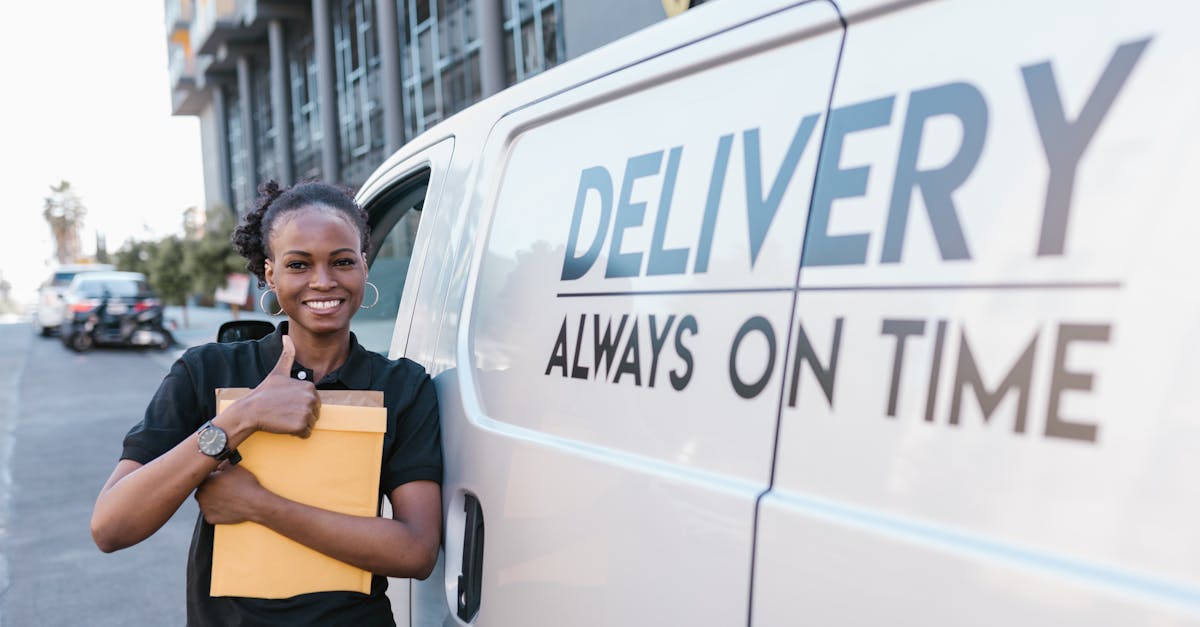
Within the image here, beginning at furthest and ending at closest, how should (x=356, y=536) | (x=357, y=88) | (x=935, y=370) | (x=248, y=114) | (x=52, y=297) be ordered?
(x=248, y=114) → (x=357, y=88) → (x=52, y=297) → (x=356, y=536) → (x=935, y=370)

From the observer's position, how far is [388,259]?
124 inches

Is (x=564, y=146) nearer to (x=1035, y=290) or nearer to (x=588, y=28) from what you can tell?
(x=1035, y=290)

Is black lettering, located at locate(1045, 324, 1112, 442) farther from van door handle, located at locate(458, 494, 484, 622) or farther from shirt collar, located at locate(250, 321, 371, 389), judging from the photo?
shirt collar, located at locate(250, 321, 371, 389)

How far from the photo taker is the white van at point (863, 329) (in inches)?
31.8

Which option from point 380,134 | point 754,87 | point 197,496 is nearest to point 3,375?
point 380,134

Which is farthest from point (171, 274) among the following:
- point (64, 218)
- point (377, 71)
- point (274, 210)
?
point (64, 218)

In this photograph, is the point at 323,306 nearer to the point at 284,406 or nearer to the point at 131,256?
the point at 284,406

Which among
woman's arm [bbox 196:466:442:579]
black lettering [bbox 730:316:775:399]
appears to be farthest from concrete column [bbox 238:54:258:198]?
black lettering [bbox 730:316:775:399]

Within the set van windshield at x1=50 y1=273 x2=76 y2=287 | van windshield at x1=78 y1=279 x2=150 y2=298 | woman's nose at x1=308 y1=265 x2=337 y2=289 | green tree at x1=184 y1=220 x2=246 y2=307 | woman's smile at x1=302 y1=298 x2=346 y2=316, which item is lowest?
van windshield at x1=50 y1=273 x2=76 y2=287

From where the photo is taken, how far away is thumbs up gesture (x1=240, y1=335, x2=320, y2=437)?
1564mm

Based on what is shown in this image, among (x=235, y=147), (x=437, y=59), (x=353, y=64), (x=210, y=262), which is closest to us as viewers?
(x=437, y=59)

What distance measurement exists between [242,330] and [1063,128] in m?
2.31

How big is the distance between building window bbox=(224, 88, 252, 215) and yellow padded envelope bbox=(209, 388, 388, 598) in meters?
35.4

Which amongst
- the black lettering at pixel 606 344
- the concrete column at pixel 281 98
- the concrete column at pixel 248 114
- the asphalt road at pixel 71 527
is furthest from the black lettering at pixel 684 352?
the concrete column at pixel 248 114
